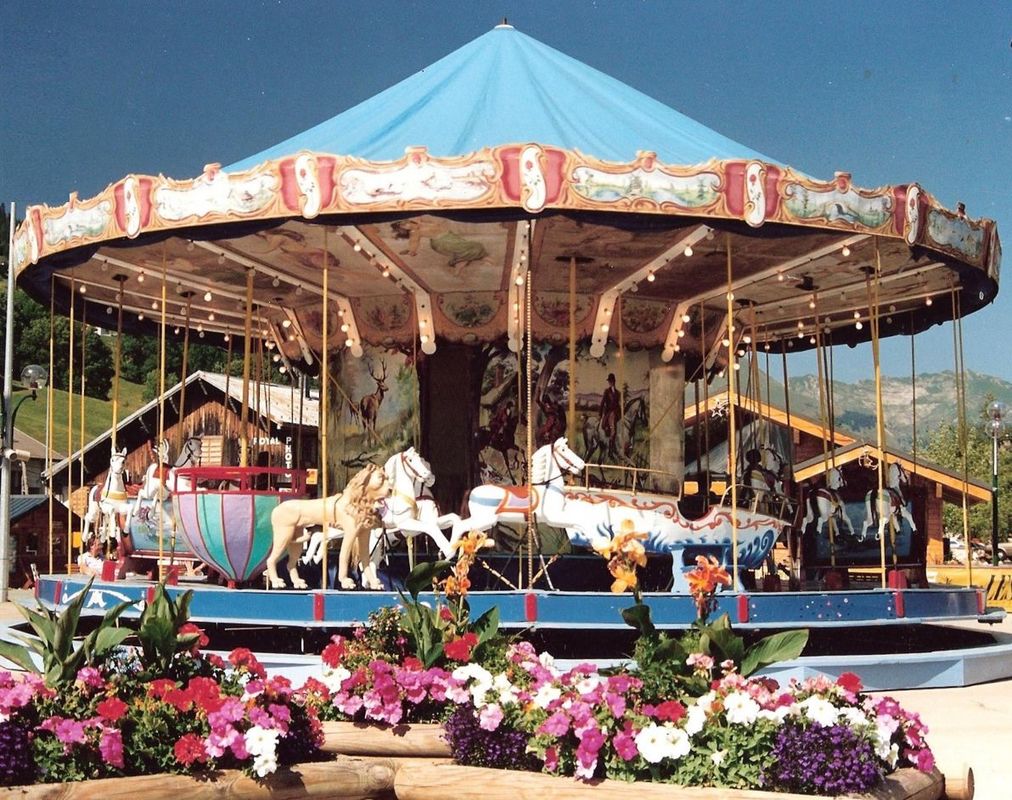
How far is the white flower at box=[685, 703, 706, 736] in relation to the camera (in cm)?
607

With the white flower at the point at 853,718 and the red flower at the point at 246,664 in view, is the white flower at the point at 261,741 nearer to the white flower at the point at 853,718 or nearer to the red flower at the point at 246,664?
the red flower at the point at 246,664

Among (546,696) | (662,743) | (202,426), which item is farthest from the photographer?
(202,426)

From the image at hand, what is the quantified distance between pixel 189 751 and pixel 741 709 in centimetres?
251

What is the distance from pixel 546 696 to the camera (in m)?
6.57

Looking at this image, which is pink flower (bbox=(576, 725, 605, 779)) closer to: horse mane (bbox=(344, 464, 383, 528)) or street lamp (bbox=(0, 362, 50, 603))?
horse mane (bbox=(344, 464, 383, 528))

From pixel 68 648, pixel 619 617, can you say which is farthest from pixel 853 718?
pixel 619 617

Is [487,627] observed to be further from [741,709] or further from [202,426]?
[202,426]

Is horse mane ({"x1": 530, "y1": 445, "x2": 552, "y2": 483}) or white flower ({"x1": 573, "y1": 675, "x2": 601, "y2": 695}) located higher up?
horse mane ({"x1": 530, "y1": 445, "x2": 552, "y2": 483})

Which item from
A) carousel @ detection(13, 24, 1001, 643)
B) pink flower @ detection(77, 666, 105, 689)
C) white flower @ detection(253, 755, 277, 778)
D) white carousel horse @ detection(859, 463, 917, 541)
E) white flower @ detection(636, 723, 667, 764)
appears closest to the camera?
white flower @ detection(636, 723, 667, 764)

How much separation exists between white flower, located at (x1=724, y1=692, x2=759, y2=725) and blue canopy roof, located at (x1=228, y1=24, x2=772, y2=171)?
26.5ft

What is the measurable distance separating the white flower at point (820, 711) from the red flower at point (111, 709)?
3126mm

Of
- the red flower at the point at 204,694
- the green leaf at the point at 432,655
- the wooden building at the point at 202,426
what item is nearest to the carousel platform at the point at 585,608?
the green leaf at the point at 432,655

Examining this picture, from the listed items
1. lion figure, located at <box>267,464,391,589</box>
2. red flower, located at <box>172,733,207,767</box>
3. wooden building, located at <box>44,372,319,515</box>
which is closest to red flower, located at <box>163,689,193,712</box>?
red flower, located at <box>172,733,207,767</box>

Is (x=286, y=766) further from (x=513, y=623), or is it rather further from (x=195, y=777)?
(x=513, y=623)
